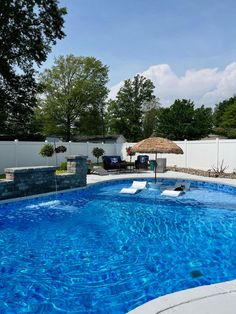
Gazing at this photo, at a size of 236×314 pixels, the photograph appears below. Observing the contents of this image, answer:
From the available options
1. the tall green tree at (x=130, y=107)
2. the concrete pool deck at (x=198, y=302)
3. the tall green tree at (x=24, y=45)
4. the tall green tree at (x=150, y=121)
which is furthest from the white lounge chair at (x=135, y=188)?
the tall green tree at (x=130, y=107)

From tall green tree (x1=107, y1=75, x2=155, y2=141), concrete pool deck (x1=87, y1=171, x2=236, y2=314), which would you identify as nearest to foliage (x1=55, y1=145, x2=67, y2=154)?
concrete pool deck (x1=87, y1=171, x2=236, y2=314)

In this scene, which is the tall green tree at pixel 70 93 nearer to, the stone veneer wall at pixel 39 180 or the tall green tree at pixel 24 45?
the tall green tree at pixel 24 45

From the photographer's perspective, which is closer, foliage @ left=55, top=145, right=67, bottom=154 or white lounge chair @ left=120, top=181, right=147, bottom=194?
white lounge chair @ left=120, top=181, right=147, bottom=194

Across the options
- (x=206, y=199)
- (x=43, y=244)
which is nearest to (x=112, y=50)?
(x=206, y=199)

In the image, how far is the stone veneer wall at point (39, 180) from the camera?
37.6 feet

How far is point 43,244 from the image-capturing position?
7.25 metres

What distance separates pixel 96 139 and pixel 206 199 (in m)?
36.1

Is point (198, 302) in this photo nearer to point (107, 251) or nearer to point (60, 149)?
point (107, 251)

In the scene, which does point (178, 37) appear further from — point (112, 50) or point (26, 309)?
point (26, 309)

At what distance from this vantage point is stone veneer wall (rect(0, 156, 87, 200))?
11.5 m

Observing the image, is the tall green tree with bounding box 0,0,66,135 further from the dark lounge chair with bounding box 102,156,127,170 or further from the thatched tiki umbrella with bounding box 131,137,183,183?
the thatched tiki umbrella with bounding box 131,137,183,183

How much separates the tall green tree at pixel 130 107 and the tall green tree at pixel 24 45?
2949 cm

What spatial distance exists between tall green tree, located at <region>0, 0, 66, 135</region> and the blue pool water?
14192 millimetres

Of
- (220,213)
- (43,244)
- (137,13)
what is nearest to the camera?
(43,244)
